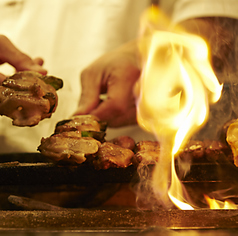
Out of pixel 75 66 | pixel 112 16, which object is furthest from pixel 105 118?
pixel 112 16

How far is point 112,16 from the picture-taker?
486 cm

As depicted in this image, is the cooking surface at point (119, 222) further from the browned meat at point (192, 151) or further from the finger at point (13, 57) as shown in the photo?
the finger at point (13, 57)

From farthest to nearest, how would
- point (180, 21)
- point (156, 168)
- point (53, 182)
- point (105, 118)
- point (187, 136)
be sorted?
point (180, 21)
point (105, 118)
point (187, 136)
point (53, 182)
point (156, 168)

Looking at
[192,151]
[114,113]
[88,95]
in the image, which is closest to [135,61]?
[114,113]

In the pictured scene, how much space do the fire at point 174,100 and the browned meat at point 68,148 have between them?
531 mm

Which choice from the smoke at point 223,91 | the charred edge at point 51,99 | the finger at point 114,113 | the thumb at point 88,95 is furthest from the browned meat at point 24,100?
the finger at point 114,113

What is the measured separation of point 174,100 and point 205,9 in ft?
8.80

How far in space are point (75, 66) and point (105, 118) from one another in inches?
57.7

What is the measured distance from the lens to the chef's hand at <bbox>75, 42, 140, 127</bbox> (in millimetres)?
3496

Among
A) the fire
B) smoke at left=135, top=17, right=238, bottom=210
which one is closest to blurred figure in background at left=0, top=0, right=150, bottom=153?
smoke at left=135, top=17, right=238, bottom=210

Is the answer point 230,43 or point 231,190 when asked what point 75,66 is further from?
point 231,190

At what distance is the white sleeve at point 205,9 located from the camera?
426cm

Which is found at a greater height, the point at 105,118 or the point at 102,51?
the point at 102,51

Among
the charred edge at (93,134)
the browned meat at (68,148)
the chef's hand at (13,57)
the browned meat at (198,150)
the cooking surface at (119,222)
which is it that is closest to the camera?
the cooking surface at (119,222)
